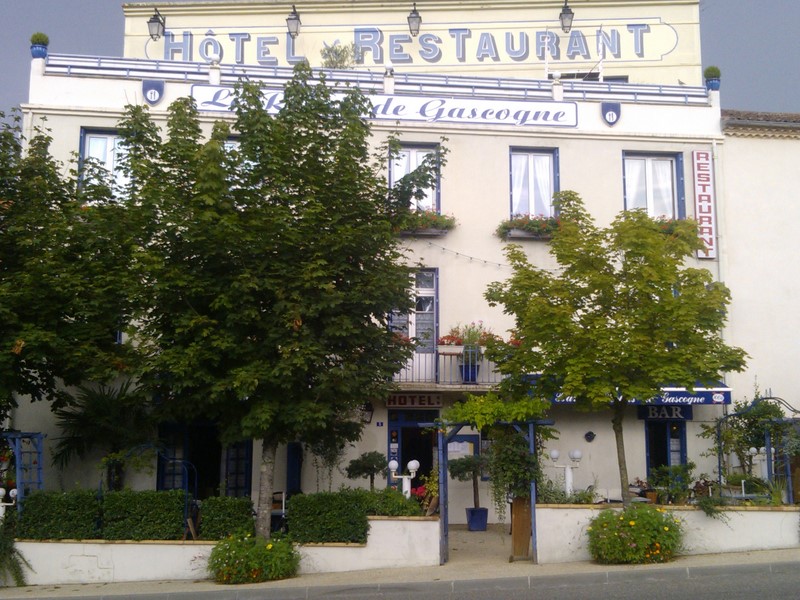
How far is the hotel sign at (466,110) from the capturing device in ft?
61.5

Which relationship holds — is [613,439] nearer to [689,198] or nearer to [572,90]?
[689,198]

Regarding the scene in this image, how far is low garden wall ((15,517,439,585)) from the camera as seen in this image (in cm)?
1344

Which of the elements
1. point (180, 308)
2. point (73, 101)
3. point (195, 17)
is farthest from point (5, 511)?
point (195, 17)

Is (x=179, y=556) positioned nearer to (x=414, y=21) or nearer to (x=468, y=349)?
(x=468, y=349)

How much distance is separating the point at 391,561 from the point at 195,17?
2074cm

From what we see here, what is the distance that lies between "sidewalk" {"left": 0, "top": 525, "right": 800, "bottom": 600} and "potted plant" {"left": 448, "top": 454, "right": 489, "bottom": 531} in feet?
9.05

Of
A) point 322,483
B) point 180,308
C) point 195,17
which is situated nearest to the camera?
point 180,308

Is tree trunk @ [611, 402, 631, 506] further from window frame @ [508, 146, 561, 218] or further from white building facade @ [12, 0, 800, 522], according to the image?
window frame @ [508, 146, 561, 218]

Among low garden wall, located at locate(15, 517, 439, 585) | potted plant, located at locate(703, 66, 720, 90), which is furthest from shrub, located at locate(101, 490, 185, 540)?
potted plant, located at locate(703, 66, 720, 90)

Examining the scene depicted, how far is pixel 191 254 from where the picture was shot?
44.6ft

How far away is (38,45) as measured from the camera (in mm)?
18219

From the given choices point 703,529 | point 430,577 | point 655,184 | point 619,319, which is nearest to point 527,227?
point 655,184

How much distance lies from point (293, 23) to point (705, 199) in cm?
1452

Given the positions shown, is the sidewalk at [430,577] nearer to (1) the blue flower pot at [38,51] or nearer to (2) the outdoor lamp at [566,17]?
(1) the blue flower pot at [38,51]
